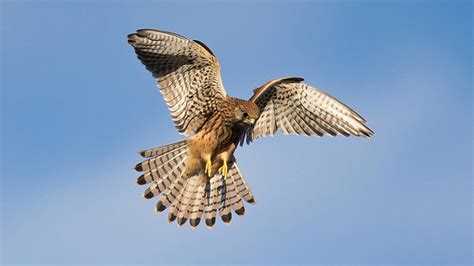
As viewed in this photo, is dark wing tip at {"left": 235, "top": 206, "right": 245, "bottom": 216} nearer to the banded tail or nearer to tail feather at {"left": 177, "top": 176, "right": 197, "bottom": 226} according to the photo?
the banded tail

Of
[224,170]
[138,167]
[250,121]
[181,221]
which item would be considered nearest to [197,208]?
[181,221]

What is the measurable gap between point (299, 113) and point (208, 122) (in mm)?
1476

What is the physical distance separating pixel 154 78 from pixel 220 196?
88.7 inches

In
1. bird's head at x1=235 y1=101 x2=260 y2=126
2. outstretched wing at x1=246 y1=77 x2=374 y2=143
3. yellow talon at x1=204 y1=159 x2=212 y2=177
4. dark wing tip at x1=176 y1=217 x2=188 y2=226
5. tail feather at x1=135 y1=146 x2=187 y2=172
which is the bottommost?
dark wing tip at x1=176 y1=217 x2=188 y2=226

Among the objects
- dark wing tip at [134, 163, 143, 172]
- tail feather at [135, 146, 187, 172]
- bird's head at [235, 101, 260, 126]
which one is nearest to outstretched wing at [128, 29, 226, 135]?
tail feather at [135, 146, 187, 172]

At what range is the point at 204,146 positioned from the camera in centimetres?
1577

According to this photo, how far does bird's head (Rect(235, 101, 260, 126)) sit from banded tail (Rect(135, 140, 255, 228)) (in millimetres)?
1334

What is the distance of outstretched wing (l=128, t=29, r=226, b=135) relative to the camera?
49.7 ft

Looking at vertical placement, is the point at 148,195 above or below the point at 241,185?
below

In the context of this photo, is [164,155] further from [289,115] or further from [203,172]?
[289,115]

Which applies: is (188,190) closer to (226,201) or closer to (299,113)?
(226,201)

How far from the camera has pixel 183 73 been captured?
1568cm

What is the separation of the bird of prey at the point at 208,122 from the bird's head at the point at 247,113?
0.04 feet

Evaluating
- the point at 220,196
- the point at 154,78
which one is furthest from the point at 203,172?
the point at 154,78
